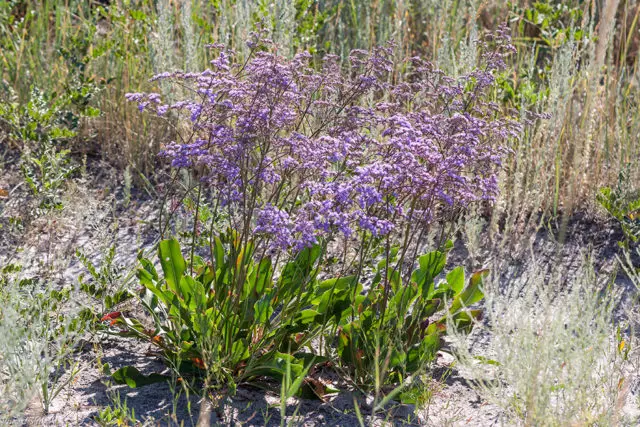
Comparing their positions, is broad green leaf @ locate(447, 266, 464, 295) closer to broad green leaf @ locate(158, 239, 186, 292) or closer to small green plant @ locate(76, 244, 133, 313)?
→ broad green leaf @ locate(158, 239, 186, 292)

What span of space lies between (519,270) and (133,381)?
85.4 inches

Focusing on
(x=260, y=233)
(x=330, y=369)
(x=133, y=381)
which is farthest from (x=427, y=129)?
(x=133, y=381)

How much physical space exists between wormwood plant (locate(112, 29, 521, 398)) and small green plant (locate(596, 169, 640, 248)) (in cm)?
124

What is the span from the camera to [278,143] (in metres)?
2.59

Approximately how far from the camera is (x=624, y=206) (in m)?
4.09

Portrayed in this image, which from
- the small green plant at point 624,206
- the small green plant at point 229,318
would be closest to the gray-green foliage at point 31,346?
the small green plant at point 229,318

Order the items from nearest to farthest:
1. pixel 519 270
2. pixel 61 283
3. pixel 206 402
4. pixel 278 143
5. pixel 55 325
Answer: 1. pixel 278 143
2. pixel 206 402
3. pixel 55 325
4. pixel 61 283
5. pixel 519 270

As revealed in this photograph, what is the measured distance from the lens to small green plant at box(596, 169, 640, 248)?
3.95 metres

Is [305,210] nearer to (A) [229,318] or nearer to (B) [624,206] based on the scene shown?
(A) [229,318]

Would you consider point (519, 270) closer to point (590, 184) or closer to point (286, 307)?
point (590, 184)

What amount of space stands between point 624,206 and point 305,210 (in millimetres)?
2249

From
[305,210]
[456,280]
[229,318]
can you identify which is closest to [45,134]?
[229,318]

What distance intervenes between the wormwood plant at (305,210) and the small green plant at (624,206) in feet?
4.07

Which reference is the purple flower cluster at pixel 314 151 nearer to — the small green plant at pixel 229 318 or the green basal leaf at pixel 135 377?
the small green plant at pixel 229 318
